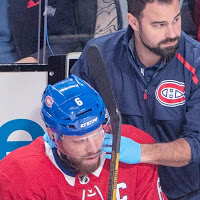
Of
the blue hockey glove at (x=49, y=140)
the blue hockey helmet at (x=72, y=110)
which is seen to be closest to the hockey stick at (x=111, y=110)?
the blue hockey helmet at (x=72, y=110)

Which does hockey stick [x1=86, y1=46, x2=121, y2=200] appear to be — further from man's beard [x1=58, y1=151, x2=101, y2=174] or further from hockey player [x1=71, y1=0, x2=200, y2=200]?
hockey player [x1=71, y1=0, x2=200, y2=200]

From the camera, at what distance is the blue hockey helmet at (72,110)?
1.93m

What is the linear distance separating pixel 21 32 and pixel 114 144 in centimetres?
154

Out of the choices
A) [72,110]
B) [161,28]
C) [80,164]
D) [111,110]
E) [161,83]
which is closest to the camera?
[111,110]

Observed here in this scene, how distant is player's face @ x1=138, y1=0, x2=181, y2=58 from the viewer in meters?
2.21

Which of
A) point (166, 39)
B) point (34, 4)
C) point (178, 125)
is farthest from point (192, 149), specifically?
point (34, 4)

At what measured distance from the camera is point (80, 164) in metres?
2.04

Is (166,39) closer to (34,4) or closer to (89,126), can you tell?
(89,126)

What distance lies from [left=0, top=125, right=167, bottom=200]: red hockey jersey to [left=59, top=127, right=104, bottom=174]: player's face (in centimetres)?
7

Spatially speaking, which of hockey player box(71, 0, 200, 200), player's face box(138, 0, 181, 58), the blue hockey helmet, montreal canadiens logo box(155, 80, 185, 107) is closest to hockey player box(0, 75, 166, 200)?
the blue hockey helmet

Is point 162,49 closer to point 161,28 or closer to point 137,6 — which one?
point 161,28

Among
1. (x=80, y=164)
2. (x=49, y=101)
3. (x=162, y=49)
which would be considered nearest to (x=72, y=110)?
(x=49, y=101)

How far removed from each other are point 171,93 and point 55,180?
2.00 feet

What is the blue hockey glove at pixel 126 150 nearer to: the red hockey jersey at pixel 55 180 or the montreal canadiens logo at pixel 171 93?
the red hockey jersey at pixel 55 180
